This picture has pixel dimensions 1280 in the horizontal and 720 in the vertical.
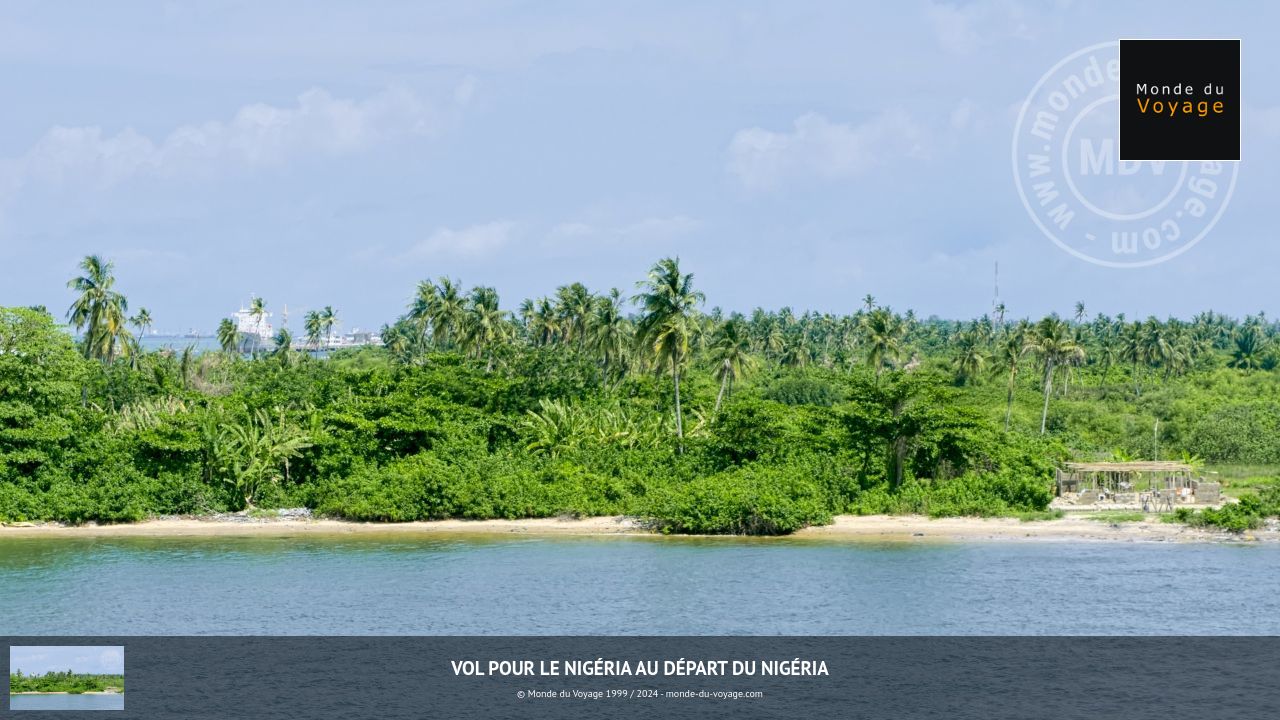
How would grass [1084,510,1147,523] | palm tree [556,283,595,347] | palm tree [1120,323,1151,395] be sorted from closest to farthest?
grass [1084,510,1147,523]
palm tree [556,283,595,347]
palm tree [1120,323,1151,395]

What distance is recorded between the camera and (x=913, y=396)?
4688cm

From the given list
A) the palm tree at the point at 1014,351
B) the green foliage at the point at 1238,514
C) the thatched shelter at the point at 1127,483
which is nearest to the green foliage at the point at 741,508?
the green foliage at the point at 1238,514

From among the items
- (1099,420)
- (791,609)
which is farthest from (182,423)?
(1099,420)

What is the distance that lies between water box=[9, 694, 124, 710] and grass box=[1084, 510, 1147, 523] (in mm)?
33718

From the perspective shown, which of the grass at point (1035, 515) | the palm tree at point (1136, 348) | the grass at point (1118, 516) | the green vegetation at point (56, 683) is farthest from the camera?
the palm tree at point (1136, 348)

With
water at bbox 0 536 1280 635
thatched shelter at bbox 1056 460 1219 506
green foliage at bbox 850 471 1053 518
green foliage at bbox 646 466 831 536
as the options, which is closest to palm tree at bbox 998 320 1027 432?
thatched shelter at bbox 1056 460 1219 506

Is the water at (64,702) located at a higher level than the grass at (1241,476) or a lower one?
lower

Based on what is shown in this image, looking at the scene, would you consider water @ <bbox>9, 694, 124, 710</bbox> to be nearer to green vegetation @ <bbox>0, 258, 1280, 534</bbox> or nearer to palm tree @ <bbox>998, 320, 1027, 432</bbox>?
green vegetation @ <bbox>0, 258, 1280, 534</bbox>

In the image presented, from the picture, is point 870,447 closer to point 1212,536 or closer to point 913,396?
point 913,396

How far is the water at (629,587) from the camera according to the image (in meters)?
30.8

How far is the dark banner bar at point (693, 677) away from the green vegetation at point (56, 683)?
1.11 feet

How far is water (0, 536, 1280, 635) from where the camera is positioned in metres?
30.8

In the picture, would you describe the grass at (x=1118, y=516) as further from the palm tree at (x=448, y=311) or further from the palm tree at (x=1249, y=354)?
the palm tree at (x=1249, y=354)

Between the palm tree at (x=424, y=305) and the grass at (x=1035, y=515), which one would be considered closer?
the grass at (x=1035, y=515)
